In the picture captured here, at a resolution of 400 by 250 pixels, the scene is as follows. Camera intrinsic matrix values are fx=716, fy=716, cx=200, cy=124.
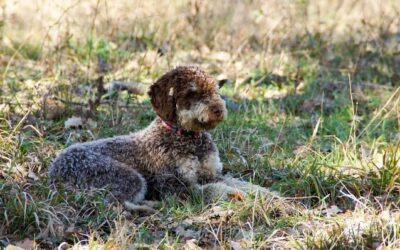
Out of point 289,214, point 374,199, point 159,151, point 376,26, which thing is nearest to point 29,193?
point 159,151

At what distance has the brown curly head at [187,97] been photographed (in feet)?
18.4

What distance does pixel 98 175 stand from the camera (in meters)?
5.67

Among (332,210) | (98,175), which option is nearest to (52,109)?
(98,175)

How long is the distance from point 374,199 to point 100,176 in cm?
213

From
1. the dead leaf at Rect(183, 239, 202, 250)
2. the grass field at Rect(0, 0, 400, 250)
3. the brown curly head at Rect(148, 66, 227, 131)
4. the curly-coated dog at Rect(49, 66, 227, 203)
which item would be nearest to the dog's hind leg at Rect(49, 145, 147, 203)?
the curly-coated dog at Rect(49, 66, 227, 203)

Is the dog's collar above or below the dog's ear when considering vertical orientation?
below

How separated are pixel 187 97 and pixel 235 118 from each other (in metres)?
1.97

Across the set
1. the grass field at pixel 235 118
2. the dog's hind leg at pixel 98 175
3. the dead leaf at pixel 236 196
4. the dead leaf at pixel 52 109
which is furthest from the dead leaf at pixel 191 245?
the dead leaf at pixel 52 109

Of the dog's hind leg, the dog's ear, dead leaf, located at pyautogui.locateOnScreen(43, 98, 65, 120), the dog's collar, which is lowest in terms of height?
dead leaf, located at pyautogui.locateOnScreen(43, 98, 65, 120)

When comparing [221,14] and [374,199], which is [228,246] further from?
[221,14]

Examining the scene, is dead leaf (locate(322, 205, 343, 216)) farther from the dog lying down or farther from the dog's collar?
the dog's collar

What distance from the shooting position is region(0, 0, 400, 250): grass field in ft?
16.2

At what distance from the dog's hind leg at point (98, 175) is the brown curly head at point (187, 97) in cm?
58

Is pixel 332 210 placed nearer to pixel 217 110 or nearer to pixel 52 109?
pixel 217 110
